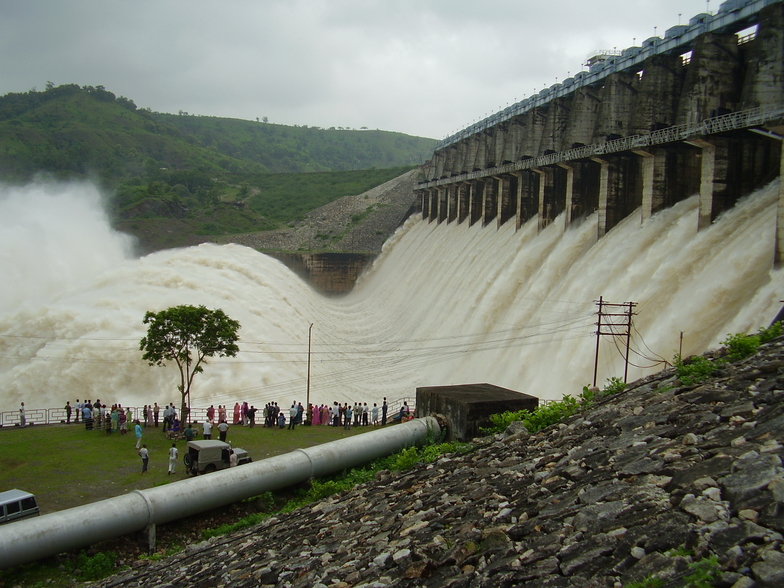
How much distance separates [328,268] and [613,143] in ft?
106

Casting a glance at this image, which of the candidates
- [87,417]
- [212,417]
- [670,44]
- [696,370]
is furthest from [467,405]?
[670,44]

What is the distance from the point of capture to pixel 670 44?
27500 millimetres

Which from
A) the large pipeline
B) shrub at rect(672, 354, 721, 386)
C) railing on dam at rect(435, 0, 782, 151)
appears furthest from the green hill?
shrub at rect(672, 354, 721, 386)

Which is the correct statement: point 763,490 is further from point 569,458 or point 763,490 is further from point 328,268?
point 328,268

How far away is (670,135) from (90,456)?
2220 cm

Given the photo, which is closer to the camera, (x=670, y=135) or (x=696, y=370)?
(x=696, y=370)

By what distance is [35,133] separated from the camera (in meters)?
115

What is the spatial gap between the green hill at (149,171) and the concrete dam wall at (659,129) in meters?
43.7

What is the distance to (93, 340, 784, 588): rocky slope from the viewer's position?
5.09 metres

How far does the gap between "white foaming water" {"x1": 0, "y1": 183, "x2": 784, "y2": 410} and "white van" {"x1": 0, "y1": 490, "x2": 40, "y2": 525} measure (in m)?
14.5

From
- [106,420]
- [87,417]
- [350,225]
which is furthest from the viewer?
[350,225]

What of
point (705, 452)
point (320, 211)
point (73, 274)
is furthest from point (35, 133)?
point (705, 452)

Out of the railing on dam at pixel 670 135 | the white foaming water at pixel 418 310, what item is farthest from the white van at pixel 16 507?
the railing on dam at pixel 670 135

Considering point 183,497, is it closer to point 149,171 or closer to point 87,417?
point 87,417
